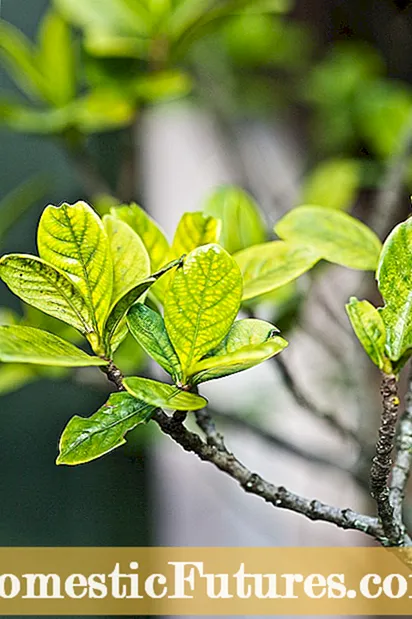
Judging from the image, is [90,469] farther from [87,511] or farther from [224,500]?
[224,500]

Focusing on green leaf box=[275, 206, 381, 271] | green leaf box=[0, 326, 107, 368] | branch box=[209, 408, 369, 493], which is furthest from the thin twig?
green leaf box=[0, 326, 107, 368]

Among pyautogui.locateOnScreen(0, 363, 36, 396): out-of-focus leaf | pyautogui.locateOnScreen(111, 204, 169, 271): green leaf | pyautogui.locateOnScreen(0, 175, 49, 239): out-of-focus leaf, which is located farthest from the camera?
pyautogui.locateOnScreen(0, 175, 49, 239): out-of-focus leaf

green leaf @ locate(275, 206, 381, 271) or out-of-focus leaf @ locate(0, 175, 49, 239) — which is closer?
green leaf @ locate(275, 206, 381, 271)

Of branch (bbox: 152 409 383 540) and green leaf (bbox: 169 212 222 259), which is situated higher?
green leaf (bbox: 169 212 222 259)

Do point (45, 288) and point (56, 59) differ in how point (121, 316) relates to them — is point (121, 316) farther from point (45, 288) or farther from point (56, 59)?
point (56, 59)

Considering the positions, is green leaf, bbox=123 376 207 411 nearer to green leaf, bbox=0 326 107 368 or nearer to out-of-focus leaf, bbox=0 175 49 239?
green leaf, bbox=0 326 107 368

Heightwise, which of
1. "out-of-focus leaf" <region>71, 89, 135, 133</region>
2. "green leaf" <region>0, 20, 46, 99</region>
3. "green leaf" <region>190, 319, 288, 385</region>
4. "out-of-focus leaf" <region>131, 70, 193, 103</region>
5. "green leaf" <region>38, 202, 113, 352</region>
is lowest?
"green leaf" <region>190, 319, 288, 385</region>

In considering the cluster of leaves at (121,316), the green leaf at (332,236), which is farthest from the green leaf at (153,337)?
the green leaf at (332,236)

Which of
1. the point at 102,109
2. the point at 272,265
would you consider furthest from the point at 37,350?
the point at 102,109
